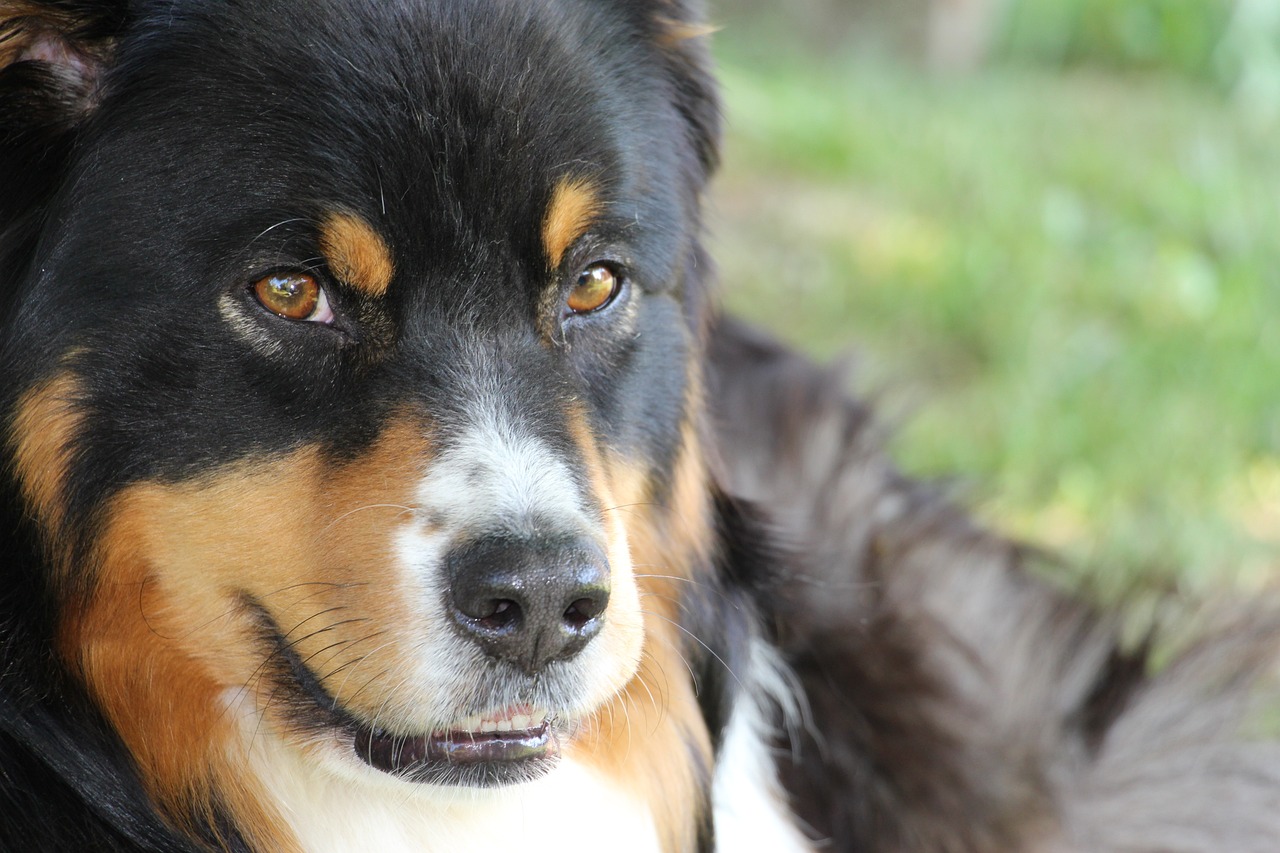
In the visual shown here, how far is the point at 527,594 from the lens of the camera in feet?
8.06

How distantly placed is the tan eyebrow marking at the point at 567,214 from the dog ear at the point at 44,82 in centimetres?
84

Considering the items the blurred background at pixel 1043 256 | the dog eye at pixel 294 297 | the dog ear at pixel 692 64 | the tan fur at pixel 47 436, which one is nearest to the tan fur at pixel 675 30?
the dog ear at pixel 692 64

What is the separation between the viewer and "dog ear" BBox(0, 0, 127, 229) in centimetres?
256

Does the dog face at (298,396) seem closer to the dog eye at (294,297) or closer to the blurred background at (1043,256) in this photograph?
the dog eye at (294,297)

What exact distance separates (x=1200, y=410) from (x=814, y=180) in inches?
114

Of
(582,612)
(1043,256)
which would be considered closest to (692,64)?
(582,612)

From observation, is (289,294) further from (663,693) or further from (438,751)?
(663,693)

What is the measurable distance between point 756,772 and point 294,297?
5.73 ft

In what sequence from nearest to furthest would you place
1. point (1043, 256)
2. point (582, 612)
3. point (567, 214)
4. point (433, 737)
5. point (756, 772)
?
point (582, 612)
point (433, 737)
point (567, 214)
point (756, 772)
point (1043, 256)

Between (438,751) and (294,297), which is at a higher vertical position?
(294,297)

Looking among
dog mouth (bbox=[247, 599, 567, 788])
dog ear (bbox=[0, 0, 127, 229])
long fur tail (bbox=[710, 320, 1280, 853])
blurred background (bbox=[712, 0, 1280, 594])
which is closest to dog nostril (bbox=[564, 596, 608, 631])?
dog mouth (bbox=[247, 599, 567, 788])

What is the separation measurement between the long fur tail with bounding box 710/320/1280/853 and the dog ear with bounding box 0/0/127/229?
1593mm

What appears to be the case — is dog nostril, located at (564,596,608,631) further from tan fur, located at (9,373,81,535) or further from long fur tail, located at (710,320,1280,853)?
long fur tail, located at (710,320,1280,853)

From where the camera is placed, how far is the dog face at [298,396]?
2.53m
